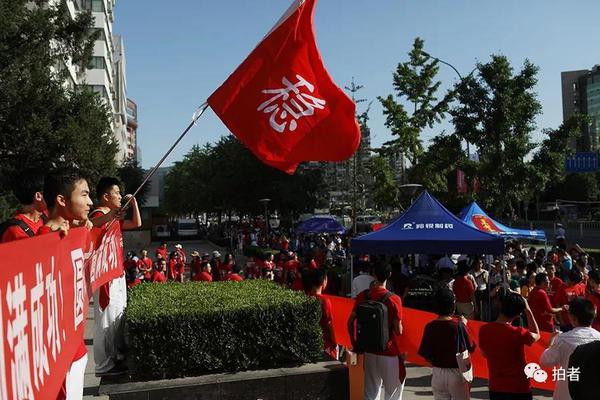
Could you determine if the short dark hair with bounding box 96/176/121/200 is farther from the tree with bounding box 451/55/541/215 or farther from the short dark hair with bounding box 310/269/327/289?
the tree with bounding box 451/55/541/215

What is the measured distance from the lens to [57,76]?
80.2 ft

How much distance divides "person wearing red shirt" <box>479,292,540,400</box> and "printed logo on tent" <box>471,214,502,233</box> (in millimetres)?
9310

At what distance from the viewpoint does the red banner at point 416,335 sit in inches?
263

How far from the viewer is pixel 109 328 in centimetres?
606

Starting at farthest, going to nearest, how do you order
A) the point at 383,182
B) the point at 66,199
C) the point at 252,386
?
the point at 383,182
the point at 252,386
the point at 66,199

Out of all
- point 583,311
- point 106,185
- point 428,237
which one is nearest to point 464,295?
point 428,237

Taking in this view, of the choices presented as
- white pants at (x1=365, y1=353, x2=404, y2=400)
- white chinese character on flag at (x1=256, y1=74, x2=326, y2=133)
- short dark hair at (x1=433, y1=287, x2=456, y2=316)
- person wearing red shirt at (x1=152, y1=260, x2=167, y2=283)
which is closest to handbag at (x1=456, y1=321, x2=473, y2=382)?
short dark hair at (x1=433, y1=287, x2=456, y2=316)

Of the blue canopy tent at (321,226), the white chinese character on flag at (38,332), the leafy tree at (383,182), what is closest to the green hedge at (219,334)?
the white chinese character on flag at (38,332)

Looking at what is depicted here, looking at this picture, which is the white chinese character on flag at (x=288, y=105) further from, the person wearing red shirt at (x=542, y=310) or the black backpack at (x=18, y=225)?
the person wearing red shirt at (x=542, y=310)

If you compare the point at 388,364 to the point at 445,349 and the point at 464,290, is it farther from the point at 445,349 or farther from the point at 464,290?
the point at 464,290

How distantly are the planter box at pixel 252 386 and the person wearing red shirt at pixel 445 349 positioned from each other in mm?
1055

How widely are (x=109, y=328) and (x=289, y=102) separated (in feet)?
10.4

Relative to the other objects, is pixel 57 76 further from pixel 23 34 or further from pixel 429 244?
pixel 429 244

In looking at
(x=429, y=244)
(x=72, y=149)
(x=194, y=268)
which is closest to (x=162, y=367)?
(x=429, y=244)
